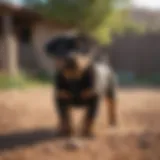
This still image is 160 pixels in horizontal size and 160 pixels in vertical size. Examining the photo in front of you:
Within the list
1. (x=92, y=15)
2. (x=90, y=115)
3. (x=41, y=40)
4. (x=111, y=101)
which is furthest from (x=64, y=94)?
(x=92, y=15)

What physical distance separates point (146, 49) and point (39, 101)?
456 centimetres

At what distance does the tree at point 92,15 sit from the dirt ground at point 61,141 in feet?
9.50

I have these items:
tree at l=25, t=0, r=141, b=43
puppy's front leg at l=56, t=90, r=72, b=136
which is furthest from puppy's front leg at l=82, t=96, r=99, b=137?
tree at l=25, t=0, r=141, b=43

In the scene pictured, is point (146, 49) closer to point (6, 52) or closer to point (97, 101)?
point (6, 52)

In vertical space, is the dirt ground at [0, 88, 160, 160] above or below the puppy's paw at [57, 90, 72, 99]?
below

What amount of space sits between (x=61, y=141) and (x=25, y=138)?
295 millimetres

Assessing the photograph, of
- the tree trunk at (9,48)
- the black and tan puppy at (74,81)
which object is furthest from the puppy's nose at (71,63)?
the tree trunk at (9,48)

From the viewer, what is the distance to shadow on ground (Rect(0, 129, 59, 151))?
115 inches

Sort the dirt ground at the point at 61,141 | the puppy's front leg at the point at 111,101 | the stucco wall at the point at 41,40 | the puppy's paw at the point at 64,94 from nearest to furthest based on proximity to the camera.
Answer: the dirt ground at the point at 61,141 → the puppy's paw at the point at 64,94 → the puppy's front leg at the point at 111,101 → the stucco wall at the point at 41,40

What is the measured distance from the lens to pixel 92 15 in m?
8.42

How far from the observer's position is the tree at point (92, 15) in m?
7.69

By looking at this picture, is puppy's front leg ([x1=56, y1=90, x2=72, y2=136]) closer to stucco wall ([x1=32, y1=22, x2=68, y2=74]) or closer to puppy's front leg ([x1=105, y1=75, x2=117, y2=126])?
puppy's front leg ([x1=105, y1=75, x2=117, y2=126])

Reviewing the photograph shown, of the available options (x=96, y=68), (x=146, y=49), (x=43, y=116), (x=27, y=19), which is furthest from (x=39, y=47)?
(x=96, y=68)

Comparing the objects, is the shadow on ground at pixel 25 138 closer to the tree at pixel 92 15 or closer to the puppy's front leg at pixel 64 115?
the puppy's front leg at pixel 64 115
